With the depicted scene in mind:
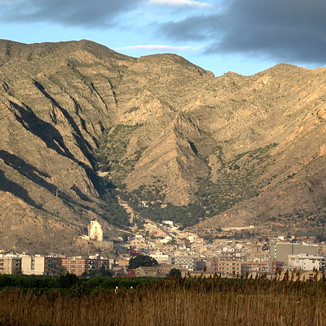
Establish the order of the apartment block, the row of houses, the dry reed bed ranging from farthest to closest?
the row of houses, the apartment block, the dry reed bed

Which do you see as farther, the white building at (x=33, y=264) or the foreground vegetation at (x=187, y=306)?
the white building at (x=33, y=264)

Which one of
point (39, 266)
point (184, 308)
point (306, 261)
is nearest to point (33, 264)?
point (39, 266)

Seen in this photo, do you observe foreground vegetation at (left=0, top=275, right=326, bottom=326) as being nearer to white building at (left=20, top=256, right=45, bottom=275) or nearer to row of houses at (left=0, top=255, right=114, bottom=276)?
row of houses at (left=0, top=255, right=114, bottom=276)

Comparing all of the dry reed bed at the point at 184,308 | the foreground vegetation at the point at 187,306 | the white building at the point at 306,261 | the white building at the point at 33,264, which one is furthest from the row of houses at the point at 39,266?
the dry reed bed at the point at 184,308

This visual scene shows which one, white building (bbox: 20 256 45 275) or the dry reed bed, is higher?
white building (bbox: 20 256 45 275)

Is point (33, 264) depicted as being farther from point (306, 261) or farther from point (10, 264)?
point (306, 261)

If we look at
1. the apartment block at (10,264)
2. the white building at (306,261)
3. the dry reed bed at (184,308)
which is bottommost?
the dry reed bed at (184,308)

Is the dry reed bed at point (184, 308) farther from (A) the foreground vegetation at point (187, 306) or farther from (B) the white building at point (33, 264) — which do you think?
(B) the white building at point (33, 264)

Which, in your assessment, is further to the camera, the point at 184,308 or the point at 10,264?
the point at 10,264

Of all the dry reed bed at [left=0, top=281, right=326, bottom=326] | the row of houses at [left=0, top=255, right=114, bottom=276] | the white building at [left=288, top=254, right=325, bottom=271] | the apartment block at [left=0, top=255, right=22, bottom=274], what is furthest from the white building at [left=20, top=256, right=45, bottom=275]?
the dry reed bed at [left=0, top=281, right=326, bottom=326]
